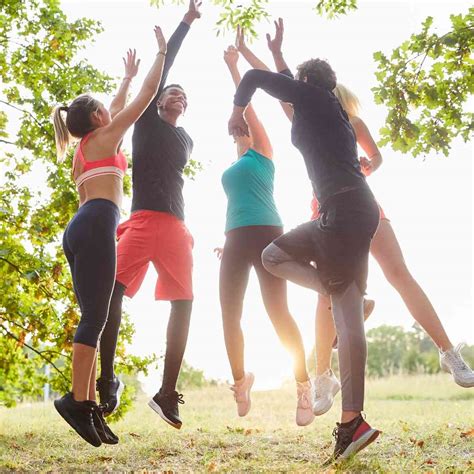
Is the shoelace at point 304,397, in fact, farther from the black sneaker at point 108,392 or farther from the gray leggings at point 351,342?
the black sneaker at point 108,392

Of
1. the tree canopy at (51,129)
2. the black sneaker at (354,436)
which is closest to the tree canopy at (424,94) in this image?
the tree canopy at (51,129)

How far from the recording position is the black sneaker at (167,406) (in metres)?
4.85

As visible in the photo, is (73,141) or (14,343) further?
(14,343)

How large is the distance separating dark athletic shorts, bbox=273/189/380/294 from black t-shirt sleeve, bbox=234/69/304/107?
0.76m

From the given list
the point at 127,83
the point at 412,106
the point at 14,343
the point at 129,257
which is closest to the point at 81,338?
the point at 129,257

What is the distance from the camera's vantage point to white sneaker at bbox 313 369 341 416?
15.5 feet

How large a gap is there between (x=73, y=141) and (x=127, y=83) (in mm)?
822

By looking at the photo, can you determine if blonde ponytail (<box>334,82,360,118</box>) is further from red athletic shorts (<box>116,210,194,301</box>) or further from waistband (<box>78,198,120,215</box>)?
waistband (<box>78,198,120,215</box>)

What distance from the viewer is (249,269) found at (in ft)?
16.5

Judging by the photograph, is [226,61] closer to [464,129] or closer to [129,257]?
[129,257]

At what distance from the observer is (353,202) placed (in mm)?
3973

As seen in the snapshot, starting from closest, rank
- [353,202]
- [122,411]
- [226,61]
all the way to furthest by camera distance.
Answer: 1. [353,202]
2. [226,61]
3. [122,411]

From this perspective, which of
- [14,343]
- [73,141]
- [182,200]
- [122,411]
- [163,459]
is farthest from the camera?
[14,343]

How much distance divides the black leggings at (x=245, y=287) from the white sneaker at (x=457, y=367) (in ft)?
3.77
